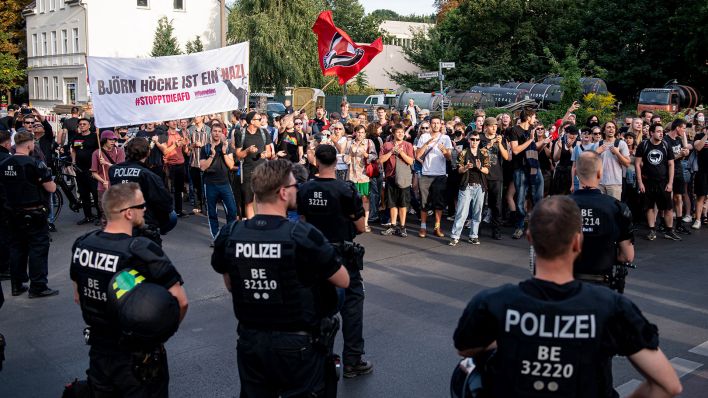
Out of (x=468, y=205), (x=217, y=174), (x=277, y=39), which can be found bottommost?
(x=468, y=205)

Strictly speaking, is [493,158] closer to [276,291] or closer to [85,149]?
[85,149]

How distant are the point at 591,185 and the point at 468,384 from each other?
3003mm

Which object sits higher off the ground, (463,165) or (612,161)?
(612,161)

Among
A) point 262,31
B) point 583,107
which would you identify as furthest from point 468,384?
point 262,31

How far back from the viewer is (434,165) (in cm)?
1171

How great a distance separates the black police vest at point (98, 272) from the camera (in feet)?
12.5

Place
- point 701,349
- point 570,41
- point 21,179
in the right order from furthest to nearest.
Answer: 1. point 570,41
2. point 21,179
3. point 701,349

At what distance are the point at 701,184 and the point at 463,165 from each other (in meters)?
4.69

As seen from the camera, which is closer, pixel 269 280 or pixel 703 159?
pixel 269 280

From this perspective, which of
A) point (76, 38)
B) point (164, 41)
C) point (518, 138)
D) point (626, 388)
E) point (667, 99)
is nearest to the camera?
point (626, 388)

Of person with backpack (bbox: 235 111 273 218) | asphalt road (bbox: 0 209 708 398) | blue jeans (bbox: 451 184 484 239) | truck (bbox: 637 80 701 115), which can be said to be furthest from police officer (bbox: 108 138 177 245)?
truck (bbox: 637 80 701 115)

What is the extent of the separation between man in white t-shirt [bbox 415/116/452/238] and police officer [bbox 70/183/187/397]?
8.06 metres

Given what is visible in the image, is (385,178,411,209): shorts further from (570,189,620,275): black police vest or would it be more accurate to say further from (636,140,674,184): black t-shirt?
(570,189,620,275): black police vest

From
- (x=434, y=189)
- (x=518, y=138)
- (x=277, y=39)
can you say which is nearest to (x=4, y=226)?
(x=434, y=189)
